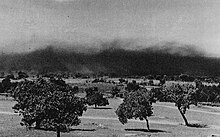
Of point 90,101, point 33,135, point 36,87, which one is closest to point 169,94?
point 36,87

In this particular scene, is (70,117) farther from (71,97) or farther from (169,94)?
(169,94)

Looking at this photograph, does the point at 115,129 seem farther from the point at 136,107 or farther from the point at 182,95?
the point at 182,95

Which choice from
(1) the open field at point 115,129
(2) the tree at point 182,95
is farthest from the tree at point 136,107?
(2) the tree at point 182,95

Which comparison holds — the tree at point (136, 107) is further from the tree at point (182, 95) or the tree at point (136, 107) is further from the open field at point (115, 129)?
the tree at point (182, 95)

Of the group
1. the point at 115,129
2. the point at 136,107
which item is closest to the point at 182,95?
the point at 136,107

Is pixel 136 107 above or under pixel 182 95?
under

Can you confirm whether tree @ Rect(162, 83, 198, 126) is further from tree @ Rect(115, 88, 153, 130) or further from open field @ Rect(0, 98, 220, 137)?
tree @ Rect(115, 88, 153, 130)

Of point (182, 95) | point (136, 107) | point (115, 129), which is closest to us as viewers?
point (136, 107)
